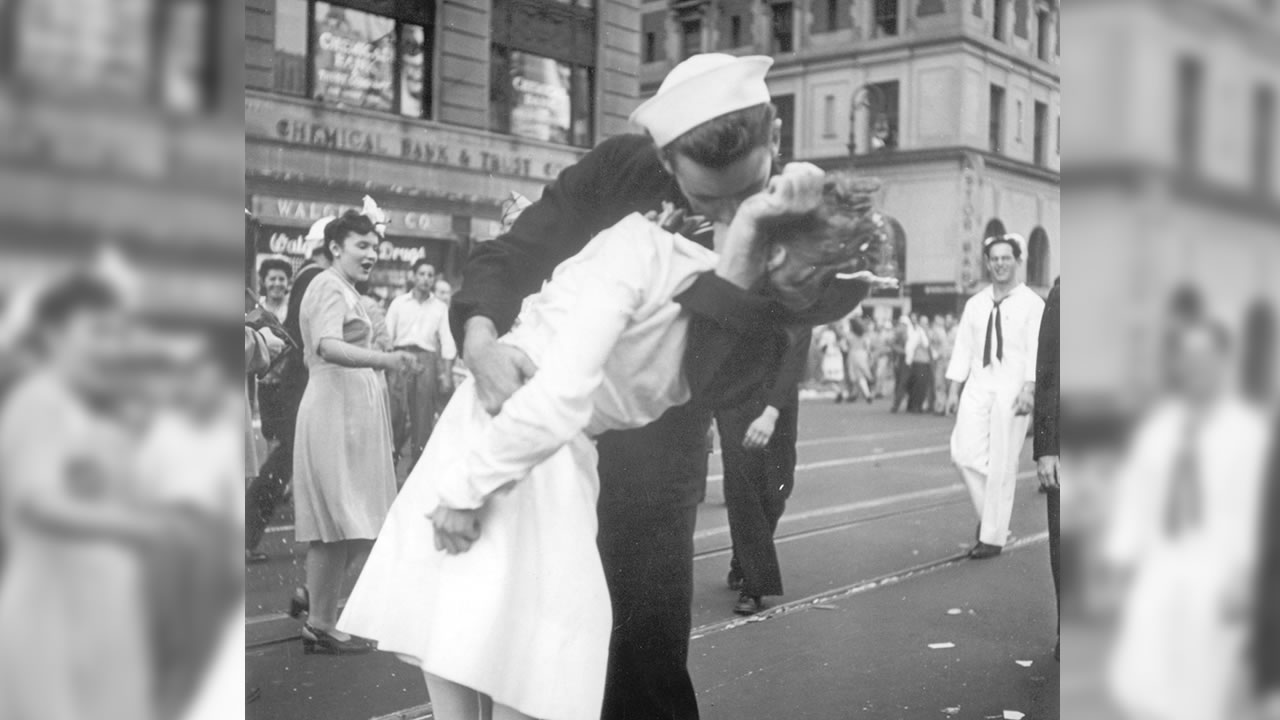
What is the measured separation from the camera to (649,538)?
3.23 m

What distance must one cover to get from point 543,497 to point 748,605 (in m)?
0.62

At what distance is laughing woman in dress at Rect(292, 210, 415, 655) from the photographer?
11.1 feet

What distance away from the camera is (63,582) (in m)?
3.26

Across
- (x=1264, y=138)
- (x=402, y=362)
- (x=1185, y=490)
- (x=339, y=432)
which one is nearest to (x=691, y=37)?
(x=402, y=362)

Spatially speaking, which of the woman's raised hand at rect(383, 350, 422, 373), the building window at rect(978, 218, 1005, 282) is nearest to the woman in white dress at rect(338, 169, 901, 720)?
the woman's raised hand at rect(383, 350, 422, 373)

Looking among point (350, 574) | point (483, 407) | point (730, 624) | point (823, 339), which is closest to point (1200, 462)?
point (823, 339)

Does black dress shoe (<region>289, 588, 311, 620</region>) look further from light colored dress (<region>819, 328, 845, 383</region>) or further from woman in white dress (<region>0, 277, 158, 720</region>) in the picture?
light colored dress (<region>819, 328, 845, 383</region>)

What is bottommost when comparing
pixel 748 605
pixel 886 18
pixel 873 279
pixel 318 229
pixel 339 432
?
pixel 748 605

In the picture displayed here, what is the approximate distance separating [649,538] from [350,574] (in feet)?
2.40

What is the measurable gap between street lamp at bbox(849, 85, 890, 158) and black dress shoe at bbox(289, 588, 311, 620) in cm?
169

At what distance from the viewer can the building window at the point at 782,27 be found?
3332 millimetres

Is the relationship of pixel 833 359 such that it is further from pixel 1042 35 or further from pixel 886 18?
pixel 1042 35

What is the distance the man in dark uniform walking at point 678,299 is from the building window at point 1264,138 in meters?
1.06

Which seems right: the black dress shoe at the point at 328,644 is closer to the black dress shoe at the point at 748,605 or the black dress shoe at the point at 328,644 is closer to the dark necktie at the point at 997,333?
the black dress shoe at the point at 748,605
